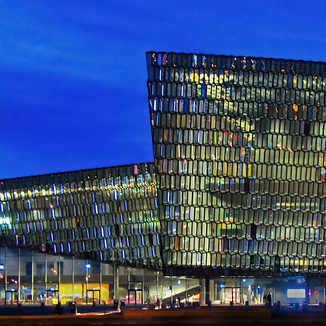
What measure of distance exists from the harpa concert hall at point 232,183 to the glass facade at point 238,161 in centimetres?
9

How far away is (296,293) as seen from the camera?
64312mm

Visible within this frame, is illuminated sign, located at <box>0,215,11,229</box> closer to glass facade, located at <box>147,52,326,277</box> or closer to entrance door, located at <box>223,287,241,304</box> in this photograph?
glass facade, located at <box>147,52,326,277</box>

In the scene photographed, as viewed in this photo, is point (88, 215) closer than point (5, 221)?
Yes

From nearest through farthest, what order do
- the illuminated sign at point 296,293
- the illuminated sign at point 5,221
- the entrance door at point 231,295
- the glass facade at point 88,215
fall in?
1. the entrance door at point 231,295
2. the illuminated sign at point 296,293
3. the glass facade at point 88,215
4. the illuminated sign at point 5,221

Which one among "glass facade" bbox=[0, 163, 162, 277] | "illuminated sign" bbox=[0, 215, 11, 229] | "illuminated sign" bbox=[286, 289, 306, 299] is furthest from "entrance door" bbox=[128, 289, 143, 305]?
"illuminated sign" bbox=[0, 215, 11, 229]

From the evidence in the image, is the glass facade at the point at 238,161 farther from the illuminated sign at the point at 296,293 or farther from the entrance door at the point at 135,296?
the entrance door at the point at 135,296

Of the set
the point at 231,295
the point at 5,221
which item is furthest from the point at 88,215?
the point at 231,295

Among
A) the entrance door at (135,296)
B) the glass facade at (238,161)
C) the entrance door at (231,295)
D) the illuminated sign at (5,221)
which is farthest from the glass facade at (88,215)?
the entrance door at (231,295)

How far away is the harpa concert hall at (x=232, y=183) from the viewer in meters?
61.3

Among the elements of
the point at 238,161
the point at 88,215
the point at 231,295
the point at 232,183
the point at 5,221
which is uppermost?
the point at 238,161

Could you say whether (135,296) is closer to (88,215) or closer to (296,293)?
(88,215)

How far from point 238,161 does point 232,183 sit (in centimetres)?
210

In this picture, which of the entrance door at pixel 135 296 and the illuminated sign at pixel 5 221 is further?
the illuminated sign at pixel 5 221

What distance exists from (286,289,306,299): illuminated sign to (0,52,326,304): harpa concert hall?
10 cm
